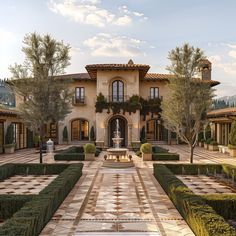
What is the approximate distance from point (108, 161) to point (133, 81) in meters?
13.9

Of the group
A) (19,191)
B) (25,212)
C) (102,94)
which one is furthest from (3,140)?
(25,212)

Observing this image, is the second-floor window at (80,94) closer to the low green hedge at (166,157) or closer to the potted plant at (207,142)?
the potted plant at (207,142)

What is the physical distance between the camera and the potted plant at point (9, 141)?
2631 cm

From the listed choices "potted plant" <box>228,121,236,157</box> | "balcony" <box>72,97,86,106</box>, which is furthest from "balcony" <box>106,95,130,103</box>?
"potted plant" <box>228,121,236,157</box>

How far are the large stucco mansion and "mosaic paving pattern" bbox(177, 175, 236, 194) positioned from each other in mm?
14665

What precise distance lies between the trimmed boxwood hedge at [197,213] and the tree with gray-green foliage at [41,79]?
33.3 feet

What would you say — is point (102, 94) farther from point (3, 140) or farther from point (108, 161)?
point (108, 161)

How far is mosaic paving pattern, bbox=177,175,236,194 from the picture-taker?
1209cm

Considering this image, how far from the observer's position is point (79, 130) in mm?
35656

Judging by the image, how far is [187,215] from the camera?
25.6 ft

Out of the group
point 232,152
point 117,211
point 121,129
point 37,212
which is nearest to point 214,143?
point 232,152

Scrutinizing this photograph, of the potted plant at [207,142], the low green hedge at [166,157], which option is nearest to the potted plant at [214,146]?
the potted plant at [207,142]

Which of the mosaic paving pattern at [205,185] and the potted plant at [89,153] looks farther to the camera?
the potted plant at [89,153]

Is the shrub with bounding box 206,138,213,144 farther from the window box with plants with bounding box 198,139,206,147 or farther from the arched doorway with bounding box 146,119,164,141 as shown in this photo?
the arched doorway with bounding box 146,119,164,141
